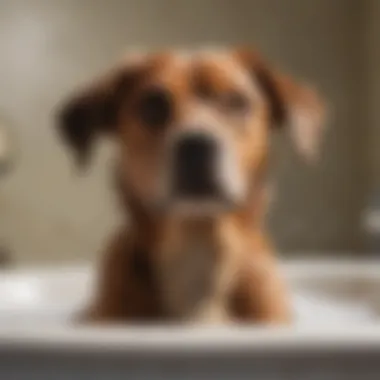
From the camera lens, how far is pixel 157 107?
614 mm

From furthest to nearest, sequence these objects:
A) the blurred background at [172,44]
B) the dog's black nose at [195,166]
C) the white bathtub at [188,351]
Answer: the blurred background at [172,44]
the dog's black nose at [195,166]
the white bathtub at [188,351]

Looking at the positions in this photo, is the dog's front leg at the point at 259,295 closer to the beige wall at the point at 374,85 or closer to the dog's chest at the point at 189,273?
the dog's chest at the point at 189,273

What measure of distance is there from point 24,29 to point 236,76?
0.62 m

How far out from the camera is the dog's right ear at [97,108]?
0.63 meters

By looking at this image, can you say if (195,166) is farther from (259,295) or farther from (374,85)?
(374,85)

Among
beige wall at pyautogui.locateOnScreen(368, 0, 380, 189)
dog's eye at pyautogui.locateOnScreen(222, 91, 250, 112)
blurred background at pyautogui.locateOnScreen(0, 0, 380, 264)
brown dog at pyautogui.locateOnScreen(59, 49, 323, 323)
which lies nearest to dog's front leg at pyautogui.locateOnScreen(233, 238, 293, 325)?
brown dog at pyautogui.locateOnScreen(59, 49, 323, 323)

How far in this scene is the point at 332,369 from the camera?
0.51 m

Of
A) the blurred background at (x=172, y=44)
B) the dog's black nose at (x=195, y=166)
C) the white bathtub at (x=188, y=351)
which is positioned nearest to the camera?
the white bathtub at (x=188, y=351)

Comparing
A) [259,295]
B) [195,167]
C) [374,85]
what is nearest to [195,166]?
[195,167]

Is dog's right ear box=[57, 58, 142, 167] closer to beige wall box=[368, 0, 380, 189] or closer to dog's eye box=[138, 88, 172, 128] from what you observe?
dog's eye box=[138, 88, 172, 128]

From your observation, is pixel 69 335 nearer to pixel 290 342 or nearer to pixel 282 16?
pixel 290 342

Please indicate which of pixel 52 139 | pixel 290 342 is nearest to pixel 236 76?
pixel 290 342

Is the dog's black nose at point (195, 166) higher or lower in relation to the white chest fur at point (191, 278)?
higher

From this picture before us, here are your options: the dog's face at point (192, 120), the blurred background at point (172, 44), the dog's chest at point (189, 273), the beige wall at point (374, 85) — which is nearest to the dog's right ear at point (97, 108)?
the dog's face at point (192, 120)
